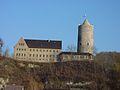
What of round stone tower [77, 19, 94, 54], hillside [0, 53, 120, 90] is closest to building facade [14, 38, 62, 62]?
round stone tower [77, 19, 94, 54]

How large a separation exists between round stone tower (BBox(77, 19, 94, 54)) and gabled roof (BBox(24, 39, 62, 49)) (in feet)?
25.1

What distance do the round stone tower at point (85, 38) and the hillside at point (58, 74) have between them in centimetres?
1195

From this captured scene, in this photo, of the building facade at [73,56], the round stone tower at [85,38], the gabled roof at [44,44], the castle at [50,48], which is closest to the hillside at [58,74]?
the building facade at [73,56]

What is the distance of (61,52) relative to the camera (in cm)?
11494

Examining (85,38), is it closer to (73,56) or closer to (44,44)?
(73,56)

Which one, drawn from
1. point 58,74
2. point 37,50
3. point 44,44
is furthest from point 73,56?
point 58,74

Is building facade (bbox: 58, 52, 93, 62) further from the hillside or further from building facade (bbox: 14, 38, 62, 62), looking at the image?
the hillside

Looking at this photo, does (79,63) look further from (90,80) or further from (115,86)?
(115,86)

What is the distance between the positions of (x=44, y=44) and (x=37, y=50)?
310 centimetres

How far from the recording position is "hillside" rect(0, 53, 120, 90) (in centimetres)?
7962

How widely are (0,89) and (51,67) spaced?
74.1 ft

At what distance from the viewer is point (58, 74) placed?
291ft

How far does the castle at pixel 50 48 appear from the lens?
368 ft

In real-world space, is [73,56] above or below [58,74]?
above
